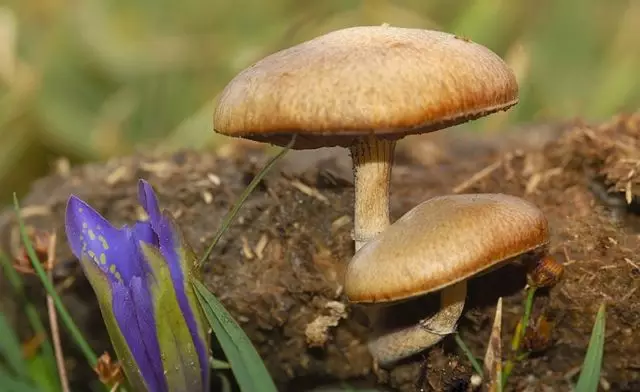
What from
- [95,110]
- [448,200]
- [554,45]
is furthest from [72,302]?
[554,45]

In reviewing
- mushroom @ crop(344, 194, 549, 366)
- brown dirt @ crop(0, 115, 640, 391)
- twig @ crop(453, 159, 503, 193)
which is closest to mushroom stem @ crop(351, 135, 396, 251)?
mushroom @ crop(344, 194, 549, 366)

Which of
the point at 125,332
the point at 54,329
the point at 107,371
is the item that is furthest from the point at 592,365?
the point at 54,329

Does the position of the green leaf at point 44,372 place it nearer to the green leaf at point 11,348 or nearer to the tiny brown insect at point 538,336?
the green leaf at point 11,348

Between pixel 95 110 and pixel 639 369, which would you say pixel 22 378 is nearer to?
pixel 639 369

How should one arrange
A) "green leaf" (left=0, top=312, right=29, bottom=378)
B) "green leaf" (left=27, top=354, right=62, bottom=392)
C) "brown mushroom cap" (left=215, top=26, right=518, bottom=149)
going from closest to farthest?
"brown mushroom cap" (left=215, top=26, right=518, bottom=149)
"green leaf" (left=0, top=312, right=29, bottom=378)
"green leaf" (left=27, top=354, right=62, bottom=392)

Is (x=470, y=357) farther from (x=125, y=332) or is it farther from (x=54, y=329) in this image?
(x=54, y=329)

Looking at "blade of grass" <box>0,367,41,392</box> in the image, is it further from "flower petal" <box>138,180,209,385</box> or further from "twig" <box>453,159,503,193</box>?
"twig" <box>453,159,503,193</box>
